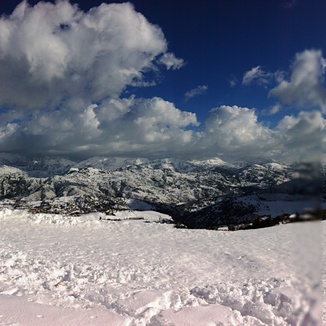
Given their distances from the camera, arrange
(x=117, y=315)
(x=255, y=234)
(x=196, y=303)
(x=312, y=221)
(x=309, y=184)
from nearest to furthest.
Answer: (x=309, y=184), (x=312, y=221), (x=117, y=315), (x=196, y=303), (x=255, y=234)

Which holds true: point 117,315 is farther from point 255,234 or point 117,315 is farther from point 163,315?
point 255,234

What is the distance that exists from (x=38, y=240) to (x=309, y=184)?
77.5ft

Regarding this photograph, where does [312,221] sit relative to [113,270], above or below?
above

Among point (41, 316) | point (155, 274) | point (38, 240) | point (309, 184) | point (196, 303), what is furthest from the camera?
point (38, 240)

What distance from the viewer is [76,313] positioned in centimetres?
1002

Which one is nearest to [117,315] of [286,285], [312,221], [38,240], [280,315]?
[280,315]

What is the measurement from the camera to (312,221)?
3.62m

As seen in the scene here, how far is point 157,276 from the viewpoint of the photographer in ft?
51.4

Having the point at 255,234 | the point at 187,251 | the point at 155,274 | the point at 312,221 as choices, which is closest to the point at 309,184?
the point at 312,221

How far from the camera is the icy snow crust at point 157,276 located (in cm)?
962

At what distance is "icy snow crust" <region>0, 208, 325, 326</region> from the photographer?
31.6 feet

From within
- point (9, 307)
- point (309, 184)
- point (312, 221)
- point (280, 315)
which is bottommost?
point (280, 315)

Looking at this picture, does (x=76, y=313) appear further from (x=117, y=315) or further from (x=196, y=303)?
(x=196, y=303)

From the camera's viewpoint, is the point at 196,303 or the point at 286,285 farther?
the point at 286,285
